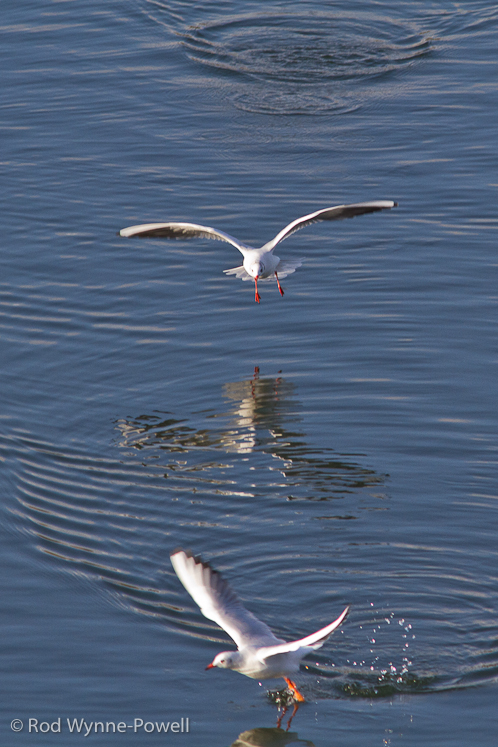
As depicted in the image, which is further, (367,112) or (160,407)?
(367,112)

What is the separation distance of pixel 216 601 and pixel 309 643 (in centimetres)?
109

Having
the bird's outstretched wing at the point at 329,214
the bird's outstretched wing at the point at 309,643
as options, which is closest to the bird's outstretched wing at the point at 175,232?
the bird's outstretched wing at the point at 329,214

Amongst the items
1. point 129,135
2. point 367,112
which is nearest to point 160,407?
point 129,135

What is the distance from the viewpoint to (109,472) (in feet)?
31.4

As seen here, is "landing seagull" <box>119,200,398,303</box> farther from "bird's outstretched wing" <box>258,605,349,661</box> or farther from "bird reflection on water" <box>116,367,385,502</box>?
"bird's outstretched wing" <box>258,605,349,661</box>

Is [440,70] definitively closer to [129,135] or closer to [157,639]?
[129,135]

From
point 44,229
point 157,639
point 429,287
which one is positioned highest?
point 44,229

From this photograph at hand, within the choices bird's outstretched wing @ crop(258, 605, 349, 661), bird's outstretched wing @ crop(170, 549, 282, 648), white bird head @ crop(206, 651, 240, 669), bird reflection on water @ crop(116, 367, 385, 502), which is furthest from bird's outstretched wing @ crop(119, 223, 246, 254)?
bird's outstretched wing @ crop(258, 605, 349, 661)

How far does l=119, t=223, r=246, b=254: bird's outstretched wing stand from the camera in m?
11.9

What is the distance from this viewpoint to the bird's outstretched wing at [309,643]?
219 inches

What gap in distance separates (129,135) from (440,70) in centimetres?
570

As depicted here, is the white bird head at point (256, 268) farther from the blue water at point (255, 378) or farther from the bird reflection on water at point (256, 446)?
the bird reflection on water at point (256, 446)

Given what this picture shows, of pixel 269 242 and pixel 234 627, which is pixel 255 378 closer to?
pixel 269 242

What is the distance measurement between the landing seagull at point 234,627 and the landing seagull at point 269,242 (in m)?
5.48
